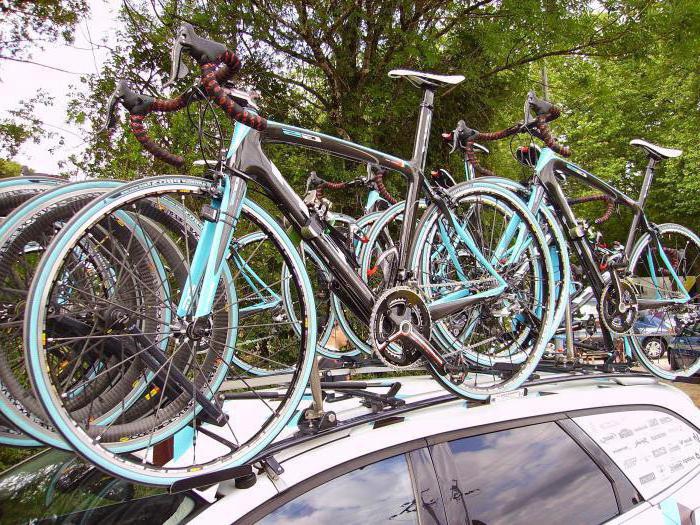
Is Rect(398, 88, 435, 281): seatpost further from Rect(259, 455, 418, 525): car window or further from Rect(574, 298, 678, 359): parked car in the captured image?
Rect(574, 298, 678, 359): parked car

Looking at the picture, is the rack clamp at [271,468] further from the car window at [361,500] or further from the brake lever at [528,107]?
the brake lever at [528,107]

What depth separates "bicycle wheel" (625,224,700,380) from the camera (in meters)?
3.73

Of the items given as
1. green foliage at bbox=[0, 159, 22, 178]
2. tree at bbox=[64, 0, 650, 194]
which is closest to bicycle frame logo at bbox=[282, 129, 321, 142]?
tree at bbox=[64, 0, 650, 194]

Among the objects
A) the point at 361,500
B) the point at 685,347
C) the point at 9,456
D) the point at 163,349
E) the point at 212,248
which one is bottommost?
the point at 9,456

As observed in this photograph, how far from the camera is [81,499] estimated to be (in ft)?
5.47

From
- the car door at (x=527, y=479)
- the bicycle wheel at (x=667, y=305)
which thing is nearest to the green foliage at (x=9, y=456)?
the car door at (x=527, y=479)

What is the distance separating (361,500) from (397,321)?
87 cm

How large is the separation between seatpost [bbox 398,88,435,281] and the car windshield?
4.46ft

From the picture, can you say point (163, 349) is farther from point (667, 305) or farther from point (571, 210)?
point (667, 305)

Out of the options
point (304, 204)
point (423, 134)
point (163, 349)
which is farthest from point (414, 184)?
point (163, 349)

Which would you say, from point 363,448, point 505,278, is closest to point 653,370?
point 505,278

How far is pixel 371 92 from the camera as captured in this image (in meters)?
6.22

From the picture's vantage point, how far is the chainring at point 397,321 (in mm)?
2246

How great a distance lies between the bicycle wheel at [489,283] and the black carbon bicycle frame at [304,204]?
0.37 ft
